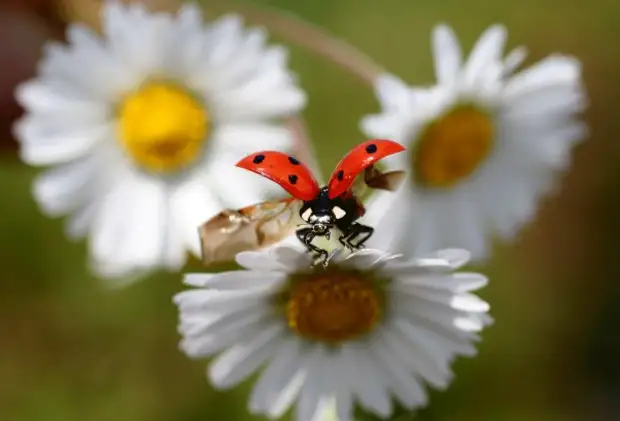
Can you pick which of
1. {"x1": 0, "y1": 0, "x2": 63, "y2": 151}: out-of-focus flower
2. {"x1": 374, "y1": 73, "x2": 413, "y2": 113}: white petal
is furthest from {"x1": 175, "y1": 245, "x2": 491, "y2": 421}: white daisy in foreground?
{"x1": 0, "y1": 0, "x2": 63, "y2": 151}: out-of-focus flower

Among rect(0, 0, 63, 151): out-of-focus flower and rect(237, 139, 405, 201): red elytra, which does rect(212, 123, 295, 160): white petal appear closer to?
rect(237, 139, 405, 201): red elytra

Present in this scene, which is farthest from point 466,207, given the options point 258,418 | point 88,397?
point 88,397

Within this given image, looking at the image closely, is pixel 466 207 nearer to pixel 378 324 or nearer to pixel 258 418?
pixel 378 324

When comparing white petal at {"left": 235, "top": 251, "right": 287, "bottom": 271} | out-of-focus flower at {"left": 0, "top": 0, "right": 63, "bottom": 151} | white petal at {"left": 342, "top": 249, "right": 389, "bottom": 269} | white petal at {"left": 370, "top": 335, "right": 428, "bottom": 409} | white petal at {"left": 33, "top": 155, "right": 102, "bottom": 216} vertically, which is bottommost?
white petal at {"left": 370, "top": 335, "right": 428, "bottom": 409}

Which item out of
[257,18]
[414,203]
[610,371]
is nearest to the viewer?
[414,203]

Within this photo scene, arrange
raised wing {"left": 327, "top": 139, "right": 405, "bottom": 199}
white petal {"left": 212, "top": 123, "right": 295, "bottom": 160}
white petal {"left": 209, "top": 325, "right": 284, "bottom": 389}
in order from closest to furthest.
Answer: raised wing {"left": 327, "top": 139, "right": 405, "bottom": 199}, white petal {"left": 209, "top": 325, "right": 284, "bottom": 389}, white petal {"left": 212, "top": 123, "right": 295, "bottom": 160}

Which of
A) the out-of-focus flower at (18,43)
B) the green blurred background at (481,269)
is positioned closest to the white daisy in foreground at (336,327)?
the green blurred background at (481,269)

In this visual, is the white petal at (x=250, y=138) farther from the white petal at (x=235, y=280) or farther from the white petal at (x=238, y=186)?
the white petal at (x=235, y=280)
